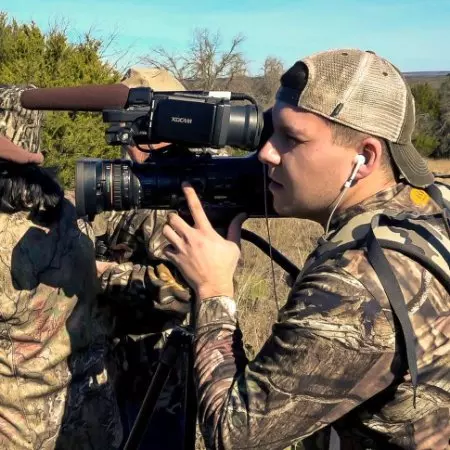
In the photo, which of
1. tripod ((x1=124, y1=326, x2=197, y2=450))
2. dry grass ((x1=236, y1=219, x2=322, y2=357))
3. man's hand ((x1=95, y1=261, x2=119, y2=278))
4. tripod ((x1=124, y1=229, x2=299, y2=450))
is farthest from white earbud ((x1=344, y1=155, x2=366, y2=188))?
dry grass ((x1=236, y1=219, x2=322, y2=357))

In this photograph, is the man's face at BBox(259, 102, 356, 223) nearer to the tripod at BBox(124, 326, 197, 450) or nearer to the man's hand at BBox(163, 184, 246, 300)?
the man's hand at BBox(163, 184, 246, 300)

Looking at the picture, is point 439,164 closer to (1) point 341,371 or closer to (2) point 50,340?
(2) point 50,340

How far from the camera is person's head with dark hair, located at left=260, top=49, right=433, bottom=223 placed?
1.75 metres

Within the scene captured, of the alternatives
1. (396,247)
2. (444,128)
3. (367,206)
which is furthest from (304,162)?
(444,128)

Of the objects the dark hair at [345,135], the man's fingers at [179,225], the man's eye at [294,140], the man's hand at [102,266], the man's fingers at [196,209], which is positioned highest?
the dark hair at [345,135]

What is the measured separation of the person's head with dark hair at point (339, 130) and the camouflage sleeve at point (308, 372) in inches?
10.0

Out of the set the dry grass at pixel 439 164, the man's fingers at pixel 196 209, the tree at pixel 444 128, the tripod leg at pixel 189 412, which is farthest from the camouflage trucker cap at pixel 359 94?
the tree at pixel 444 128

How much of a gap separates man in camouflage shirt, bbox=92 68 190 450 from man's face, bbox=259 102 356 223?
1.01 meters

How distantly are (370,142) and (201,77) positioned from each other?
25.2m

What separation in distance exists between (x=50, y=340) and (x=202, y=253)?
2.63ft

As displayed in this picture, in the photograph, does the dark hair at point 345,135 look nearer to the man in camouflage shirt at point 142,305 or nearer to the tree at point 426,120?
the man in camouflage shirt at point 142,305

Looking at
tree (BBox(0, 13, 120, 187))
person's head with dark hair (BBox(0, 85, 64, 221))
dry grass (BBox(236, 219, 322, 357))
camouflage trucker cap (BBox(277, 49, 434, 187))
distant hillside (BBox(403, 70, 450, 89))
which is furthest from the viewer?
distant hillside (BBox(403, 70, 450, 89))

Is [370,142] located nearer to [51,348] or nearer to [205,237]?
[205,237]

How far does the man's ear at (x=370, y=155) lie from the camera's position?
5.75 feet
